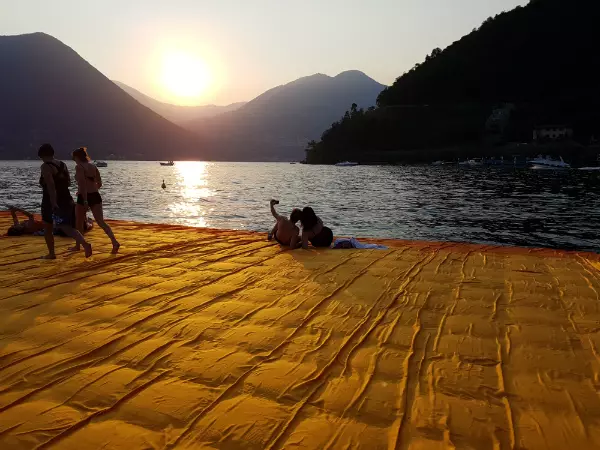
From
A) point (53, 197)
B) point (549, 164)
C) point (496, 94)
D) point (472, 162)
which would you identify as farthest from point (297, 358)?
point (496, 94)

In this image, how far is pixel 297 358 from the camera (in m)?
4.02

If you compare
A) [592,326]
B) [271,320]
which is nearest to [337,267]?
[271,320]

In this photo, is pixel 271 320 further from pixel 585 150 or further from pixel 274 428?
pixel 585 150

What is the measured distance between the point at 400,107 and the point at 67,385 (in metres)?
144

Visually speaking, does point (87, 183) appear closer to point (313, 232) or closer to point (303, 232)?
point (303, 232)

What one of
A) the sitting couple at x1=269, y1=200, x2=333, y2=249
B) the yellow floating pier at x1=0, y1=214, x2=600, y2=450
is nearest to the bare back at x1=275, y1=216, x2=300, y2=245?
the sitting couple at x1=269, y1=200, x2=333, y2=249

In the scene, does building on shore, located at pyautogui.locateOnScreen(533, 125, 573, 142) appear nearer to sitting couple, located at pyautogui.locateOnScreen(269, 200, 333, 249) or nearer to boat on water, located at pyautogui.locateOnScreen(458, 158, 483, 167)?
boat on water, located at pyautogui.locateOnScreen(458, 158, 483, 167)

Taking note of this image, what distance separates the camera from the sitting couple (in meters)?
9.69

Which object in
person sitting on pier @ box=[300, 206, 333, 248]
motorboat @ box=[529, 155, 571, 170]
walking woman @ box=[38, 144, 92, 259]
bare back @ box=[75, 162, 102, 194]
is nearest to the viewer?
walking woman @ box=[38, 144, 92, 259]

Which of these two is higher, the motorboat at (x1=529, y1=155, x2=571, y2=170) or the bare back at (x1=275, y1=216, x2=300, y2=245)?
the motorboat at (x1=529, y1=155, x2=571, y2=170)

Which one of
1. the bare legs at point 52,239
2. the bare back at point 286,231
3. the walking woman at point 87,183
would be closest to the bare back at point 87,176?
the walking woman at point 87,183

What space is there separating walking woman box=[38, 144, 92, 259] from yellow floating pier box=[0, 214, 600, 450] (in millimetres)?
988

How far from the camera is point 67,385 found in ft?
11.4

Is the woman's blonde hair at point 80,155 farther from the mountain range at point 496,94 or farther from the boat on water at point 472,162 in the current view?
the mountain range at point 496,94
